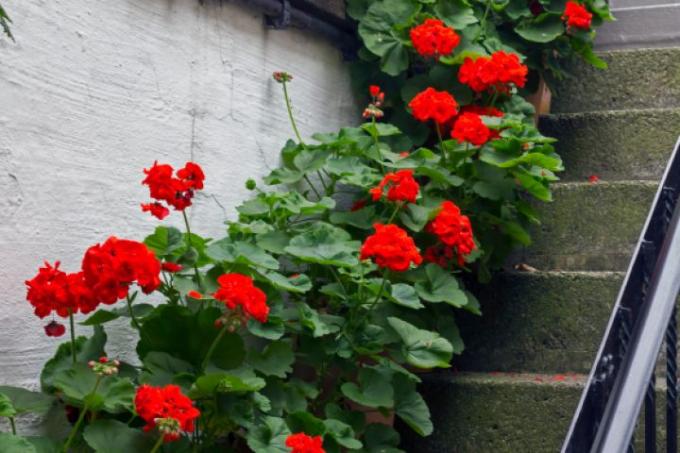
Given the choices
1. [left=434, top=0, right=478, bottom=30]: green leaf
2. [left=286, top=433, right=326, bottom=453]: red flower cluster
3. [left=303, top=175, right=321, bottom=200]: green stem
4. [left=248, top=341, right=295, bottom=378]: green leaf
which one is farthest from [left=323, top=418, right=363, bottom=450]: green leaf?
[left=434, top=0, right=478, bottom=30]: green leaf

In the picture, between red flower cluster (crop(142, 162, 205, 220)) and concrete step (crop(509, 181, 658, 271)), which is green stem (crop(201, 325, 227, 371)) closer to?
red flower cluster (crop(142, 162, 205, 220))

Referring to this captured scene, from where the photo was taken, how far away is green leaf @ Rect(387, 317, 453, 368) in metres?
2.48

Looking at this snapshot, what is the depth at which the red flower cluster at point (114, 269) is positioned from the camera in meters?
1.90

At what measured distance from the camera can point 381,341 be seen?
99.0 inches

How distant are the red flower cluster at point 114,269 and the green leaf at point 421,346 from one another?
0.79m

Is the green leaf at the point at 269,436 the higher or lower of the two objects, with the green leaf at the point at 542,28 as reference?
lower

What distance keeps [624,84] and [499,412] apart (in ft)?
5.11

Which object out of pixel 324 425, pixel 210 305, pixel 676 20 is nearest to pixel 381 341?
pixel 324 425

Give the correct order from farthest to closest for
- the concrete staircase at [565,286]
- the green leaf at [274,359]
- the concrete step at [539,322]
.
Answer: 1. the concrete step at [539,322]
2. the concrete staircase at [565,286]
3. the green leaf at [274,359]

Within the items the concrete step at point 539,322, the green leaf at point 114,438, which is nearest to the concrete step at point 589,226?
the concrete step at point 539,322

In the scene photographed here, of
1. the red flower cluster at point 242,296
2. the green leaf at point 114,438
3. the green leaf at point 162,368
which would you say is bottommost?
the green leaf at point 114,438

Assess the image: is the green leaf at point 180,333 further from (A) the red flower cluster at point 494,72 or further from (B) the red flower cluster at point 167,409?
(A) the red flower cluster at point 494,72

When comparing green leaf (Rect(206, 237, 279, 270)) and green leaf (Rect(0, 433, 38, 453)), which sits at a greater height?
green leaf (Rect(206, 237, 279, 270))

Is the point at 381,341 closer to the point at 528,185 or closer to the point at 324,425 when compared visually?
the point at 324,425
